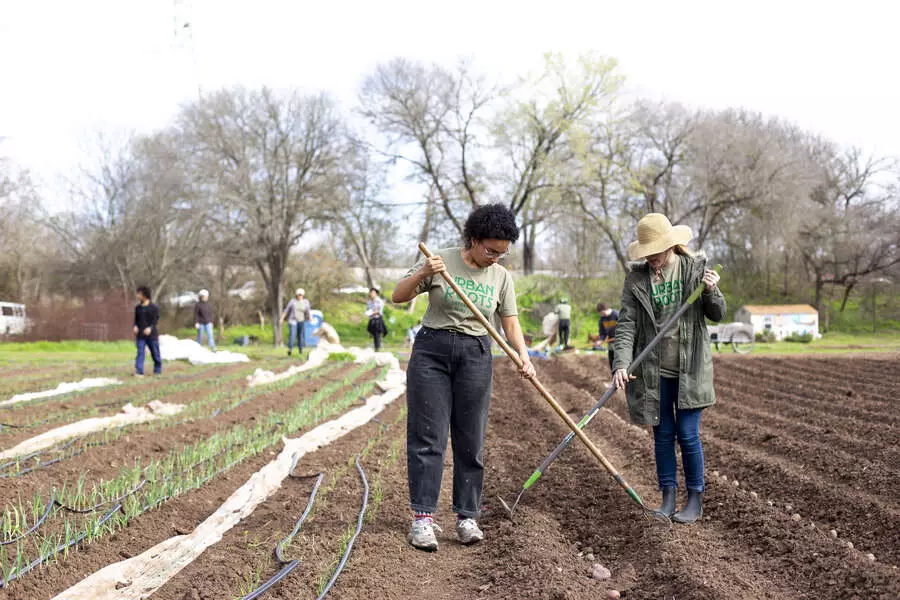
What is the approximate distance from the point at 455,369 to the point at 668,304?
47.6 inches

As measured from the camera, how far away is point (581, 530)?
408 centimetres

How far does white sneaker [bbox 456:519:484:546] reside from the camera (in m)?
3.86

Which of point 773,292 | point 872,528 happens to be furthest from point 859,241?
point 872,528

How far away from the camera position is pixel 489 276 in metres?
3.82

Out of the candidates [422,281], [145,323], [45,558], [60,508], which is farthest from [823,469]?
[145,323]

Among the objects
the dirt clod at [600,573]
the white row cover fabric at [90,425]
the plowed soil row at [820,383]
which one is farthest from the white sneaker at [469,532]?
the plowed soil row at [820,383]

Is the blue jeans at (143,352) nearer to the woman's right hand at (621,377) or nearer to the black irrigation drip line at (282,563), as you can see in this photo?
the black irrigation drip line at (282,563)

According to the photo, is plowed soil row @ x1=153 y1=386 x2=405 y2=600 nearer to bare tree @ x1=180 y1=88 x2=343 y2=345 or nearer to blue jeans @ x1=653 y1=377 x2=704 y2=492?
blue jeans @ x1=653 y1=377 x2=704 y2=492

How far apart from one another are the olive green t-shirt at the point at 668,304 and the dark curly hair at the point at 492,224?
873 millimetres

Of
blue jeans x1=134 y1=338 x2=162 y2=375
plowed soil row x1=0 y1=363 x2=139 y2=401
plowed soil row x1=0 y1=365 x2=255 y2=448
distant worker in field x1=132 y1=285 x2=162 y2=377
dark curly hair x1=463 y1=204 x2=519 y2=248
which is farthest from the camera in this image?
blue jeans x1=134 y1=338 x2=162 y2=375

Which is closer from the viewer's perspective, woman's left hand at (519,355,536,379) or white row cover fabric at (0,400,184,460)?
woman's left hand at (519,355,536,379)

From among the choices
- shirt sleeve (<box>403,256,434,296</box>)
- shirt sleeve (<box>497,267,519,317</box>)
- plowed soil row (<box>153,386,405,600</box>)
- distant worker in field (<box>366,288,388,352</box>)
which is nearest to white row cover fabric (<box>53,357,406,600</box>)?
plowed soil row (<box>153,386,405,600</box>)

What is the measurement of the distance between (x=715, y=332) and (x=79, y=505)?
64.4ft

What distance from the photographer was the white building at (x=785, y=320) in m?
25.6
